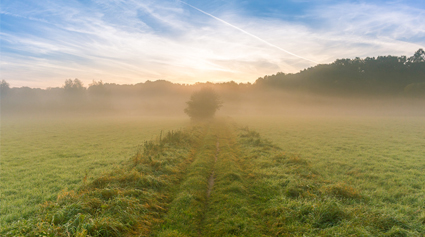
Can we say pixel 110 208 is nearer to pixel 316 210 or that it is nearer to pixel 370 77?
pixel 316 210

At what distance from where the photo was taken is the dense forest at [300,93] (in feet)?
258

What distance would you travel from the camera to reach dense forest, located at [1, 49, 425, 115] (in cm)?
7856

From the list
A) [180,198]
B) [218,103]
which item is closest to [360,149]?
[180,198]

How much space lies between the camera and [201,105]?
5231cm

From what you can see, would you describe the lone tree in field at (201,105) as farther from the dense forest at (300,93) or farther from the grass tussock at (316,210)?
the grass tussock at (316,210)

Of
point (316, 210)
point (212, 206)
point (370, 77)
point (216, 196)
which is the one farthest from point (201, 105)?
point (370, 77)

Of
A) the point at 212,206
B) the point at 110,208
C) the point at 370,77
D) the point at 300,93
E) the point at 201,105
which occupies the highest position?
the point at 370,77

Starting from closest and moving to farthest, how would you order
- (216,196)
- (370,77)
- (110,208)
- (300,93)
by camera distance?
Result: (110,208), (216,196), (370,77), (300,93)

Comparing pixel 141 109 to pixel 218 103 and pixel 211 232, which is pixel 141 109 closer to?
pixel 218 103

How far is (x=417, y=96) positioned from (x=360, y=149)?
7703cm

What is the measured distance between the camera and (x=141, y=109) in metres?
96.7

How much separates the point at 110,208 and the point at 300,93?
106m

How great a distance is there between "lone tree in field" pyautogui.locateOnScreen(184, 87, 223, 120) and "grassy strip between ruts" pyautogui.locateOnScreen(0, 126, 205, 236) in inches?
1611

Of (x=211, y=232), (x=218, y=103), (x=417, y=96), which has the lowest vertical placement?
(x=211, y=232)
